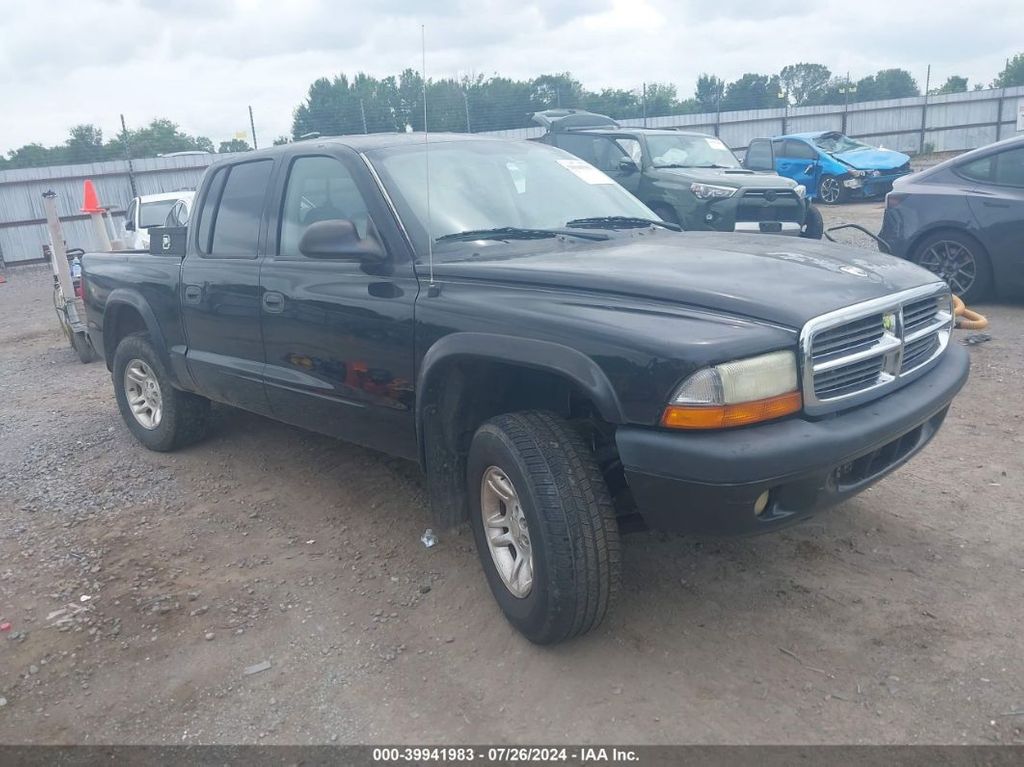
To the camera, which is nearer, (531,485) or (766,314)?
(766,314)

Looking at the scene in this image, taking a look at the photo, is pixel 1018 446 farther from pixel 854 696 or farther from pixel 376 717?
pixel 376 717

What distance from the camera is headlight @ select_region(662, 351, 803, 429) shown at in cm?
259

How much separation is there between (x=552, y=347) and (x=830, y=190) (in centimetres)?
1672

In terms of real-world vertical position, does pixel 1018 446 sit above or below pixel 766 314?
below

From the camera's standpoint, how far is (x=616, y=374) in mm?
2693

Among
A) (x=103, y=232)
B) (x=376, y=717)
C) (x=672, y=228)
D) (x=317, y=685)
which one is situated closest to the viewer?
(x=376, y=717)

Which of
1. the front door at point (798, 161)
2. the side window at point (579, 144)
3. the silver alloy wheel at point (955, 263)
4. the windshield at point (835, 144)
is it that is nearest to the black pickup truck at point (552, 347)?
the silver alloy wheel at point (955, 263)

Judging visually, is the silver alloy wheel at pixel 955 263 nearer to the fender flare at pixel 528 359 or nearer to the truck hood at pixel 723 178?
the truck hood at pixel 723 178

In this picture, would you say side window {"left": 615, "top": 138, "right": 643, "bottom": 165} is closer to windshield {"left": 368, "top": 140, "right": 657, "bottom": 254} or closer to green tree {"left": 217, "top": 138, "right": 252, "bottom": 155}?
windshield {"left": 368, "top": 140, "right": 657, "bottom": 254}

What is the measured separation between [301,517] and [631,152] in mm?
7807

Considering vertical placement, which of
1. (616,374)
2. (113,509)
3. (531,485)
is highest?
(616,374)

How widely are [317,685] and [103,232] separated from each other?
28.6 feet

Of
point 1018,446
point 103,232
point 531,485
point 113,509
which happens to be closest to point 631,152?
point 103,232

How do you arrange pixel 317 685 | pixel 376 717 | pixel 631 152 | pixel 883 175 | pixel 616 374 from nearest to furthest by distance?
pixel 616 374
pixel 376 717
pixel 317 685
pixel 631 152
pixel 883 175
